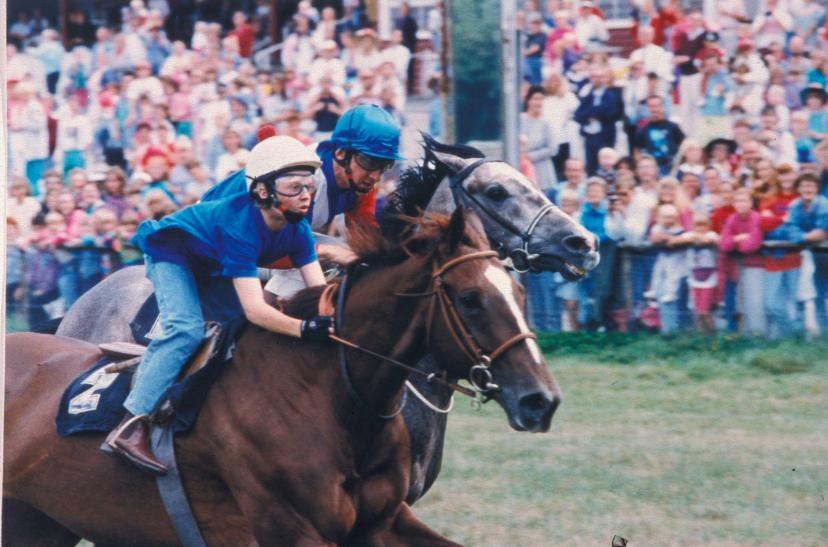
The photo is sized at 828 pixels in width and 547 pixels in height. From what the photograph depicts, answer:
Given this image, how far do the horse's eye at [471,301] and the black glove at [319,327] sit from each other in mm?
503

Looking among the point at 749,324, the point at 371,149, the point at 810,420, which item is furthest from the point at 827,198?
the point at 371,149

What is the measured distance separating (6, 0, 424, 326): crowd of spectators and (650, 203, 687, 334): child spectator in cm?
320

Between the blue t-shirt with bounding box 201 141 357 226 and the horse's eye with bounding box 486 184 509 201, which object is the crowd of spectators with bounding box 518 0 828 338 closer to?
the horse's eye with bounding box 486 184 509 201

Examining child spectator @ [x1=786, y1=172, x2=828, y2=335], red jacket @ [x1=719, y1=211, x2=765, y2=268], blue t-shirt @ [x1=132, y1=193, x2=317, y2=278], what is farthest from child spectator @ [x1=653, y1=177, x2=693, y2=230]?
blue t-shirt @ [x1=132, y1=193, x2=317, y2=278]

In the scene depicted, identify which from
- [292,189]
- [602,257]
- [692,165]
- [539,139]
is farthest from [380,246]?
[539,139]

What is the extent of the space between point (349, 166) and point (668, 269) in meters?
5.03

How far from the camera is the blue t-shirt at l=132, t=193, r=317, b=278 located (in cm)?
496

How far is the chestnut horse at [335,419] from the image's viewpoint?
455 centimetres

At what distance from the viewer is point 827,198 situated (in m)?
10.3

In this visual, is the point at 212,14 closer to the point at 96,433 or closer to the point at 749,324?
the point at 749,324

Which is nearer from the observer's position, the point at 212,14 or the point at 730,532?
the point at 730,532

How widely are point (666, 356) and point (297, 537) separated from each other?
6.31 metres

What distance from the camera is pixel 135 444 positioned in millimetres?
4984

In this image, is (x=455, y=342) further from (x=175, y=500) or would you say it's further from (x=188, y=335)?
(x=175, y=500)
